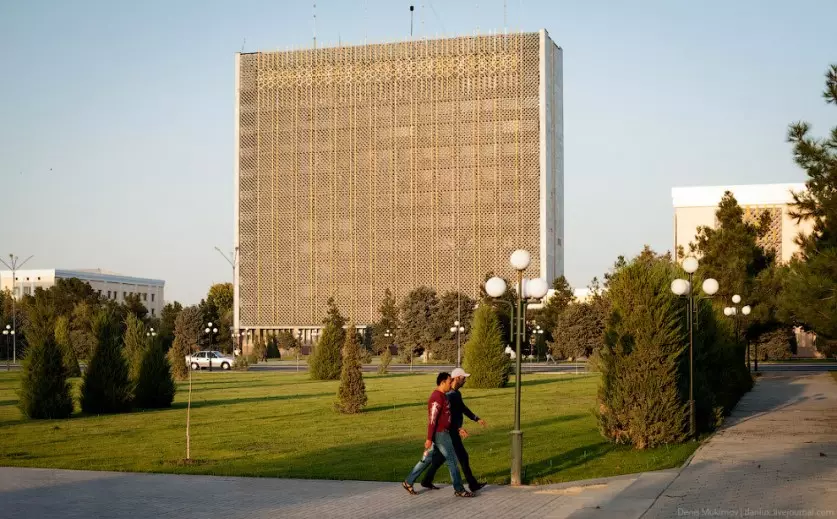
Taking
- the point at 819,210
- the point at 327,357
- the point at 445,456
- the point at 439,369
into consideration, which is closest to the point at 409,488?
the point at 445,456

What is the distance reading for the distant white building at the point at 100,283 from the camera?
516ft

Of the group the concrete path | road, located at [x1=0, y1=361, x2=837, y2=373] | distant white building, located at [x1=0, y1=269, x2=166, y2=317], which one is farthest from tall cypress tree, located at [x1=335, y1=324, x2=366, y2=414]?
distant white building, located at [x1=0, y1=269, x2=166, y2=317]

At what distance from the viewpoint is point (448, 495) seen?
496 inches

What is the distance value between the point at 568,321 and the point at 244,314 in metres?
59.2

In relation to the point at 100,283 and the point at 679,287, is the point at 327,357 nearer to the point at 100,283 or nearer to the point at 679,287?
the point at 679,287

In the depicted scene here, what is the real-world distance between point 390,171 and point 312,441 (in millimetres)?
104210

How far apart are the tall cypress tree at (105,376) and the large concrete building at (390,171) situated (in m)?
89.0

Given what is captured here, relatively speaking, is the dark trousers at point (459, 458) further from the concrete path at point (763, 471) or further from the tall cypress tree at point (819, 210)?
the tall cypress tree at point (819, 210)

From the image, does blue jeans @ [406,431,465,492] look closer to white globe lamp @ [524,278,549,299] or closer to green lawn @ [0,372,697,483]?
green lawn @ [0,372,697,483]

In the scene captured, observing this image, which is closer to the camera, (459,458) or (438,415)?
(438,415)

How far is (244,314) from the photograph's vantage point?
127 meters

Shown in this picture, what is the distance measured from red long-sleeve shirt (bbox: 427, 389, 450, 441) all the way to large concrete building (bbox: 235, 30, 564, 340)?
102515 millimetres

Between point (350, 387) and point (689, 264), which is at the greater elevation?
point (689, 264)

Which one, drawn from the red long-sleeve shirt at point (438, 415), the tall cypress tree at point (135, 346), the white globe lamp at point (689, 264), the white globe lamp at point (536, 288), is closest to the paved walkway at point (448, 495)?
the red long-sleeve shirt at point (438, 415)
